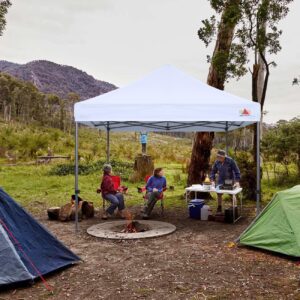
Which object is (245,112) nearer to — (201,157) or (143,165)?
(201,157)

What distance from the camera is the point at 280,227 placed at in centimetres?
586

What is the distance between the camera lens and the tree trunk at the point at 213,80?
980cm

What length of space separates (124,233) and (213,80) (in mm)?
5201

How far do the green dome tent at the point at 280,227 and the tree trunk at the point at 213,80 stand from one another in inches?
173

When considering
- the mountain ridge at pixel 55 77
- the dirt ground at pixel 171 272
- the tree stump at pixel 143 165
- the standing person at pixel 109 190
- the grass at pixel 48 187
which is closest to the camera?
the dirt ground at pixel 171 272

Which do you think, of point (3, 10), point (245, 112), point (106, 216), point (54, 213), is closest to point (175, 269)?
point (245, 112)

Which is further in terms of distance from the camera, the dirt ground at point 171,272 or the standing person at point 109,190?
the standing person at point 109,190

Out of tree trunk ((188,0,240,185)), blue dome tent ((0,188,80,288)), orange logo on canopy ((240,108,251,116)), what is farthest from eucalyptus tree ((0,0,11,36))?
blue dome tent ((0,188,80,288))

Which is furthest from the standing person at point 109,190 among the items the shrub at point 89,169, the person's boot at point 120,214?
the shrub at point 89,169

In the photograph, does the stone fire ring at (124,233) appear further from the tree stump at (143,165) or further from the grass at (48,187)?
the tree stump at (143,165)

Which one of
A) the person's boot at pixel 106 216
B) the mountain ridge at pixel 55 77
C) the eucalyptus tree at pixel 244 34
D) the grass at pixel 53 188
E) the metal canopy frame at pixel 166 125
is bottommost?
the person's boot at pixel 106 216

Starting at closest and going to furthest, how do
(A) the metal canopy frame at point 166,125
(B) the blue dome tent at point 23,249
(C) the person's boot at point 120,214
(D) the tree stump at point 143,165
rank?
(B) the blue dome tent at point 23,249 → (C) the person's boot at point 120,214 → (A) the metal canopy frame at point 166,125 → (D) the tree stump at point 143,165

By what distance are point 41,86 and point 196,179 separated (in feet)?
439

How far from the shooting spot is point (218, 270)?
529 centimetres
